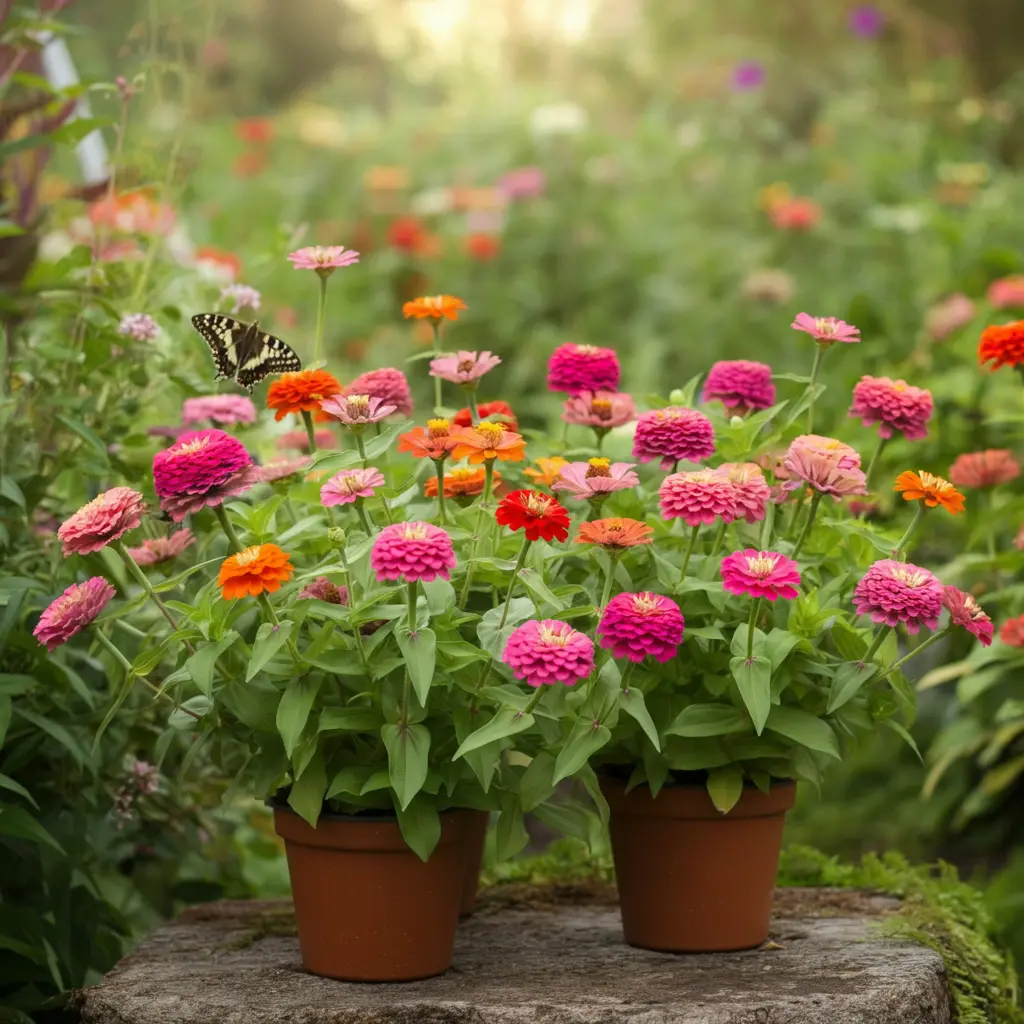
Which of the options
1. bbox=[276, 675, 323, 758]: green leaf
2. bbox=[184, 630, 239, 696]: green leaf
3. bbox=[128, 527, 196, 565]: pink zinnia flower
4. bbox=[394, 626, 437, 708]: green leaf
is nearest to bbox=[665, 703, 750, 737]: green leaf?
bbox=[394, 626, 437, 708]: green leaf

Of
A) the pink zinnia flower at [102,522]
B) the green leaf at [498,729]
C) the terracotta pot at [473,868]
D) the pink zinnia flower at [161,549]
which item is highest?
the pink zinnia flower at [102,522]

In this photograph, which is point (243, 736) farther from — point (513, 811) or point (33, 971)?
point (33, 971)

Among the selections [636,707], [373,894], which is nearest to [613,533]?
[636,707]

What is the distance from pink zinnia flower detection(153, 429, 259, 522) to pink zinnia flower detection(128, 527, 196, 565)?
246mm

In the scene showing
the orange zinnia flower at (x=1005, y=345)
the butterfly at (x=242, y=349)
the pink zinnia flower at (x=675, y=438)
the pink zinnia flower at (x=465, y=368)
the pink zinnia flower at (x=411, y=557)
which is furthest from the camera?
the orange zinnia flower at (x=1005, y=345)

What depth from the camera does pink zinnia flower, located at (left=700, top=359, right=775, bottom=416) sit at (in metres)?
2.00

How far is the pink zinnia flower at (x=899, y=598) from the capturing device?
163 cm

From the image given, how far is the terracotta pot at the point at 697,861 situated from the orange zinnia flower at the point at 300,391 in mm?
617

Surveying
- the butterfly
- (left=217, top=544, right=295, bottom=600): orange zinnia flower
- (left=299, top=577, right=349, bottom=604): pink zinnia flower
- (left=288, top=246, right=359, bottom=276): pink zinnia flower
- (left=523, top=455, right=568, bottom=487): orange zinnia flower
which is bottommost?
(left=299, top=577, right=349, bottom=604): pink zinnia flower

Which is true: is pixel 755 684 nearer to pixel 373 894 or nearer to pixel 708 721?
pixel 708 721

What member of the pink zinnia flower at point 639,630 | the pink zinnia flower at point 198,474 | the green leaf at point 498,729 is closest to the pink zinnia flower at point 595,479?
the pink zinnia flower at point 639,630

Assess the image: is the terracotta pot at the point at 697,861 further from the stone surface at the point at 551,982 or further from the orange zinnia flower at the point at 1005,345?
the orange zinnia flower at the point at 1005,345

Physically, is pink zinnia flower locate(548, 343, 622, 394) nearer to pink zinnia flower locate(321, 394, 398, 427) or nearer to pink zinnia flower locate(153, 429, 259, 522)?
pink zinnia flower locate(321, 394, 398, 427)

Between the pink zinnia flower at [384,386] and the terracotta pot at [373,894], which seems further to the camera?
the pink zinnia flower at [384,386]
